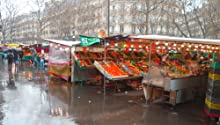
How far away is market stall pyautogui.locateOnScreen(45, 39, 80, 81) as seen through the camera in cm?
1204

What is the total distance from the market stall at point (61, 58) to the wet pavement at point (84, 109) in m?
1.81

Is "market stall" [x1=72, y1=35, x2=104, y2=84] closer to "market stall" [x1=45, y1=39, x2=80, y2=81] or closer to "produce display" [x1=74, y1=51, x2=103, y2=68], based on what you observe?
"produce display" [x1=74, y1=51, x2=103, y2=68]

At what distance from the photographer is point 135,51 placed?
14.0 meters

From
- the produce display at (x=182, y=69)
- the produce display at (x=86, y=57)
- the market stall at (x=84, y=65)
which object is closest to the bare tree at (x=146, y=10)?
the produce display at (x=86, y=57)

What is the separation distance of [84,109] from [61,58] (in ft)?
18.4

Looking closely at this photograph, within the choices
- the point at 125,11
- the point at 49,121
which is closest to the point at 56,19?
the point at 125,11

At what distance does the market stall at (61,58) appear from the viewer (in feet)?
39.5

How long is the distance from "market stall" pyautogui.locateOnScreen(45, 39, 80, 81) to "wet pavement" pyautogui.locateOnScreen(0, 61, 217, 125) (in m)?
1.81

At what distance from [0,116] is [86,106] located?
294 cm

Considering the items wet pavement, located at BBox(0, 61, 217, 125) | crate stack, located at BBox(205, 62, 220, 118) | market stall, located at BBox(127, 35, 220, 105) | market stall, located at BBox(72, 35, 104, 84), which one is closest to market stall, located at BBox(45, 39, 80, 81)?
market stall, located at BBox(72, 35, 104, 84)

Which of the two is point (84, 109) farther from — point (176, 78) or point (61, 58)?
point (61, 58)

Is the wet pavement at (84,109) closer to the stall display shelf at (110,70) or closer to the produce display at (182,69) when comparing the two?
the stall display shelf at (110,70)

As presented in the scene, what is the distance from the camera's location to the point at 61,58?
1267cm

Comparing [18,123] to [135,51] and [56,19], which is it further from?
[56,19]
